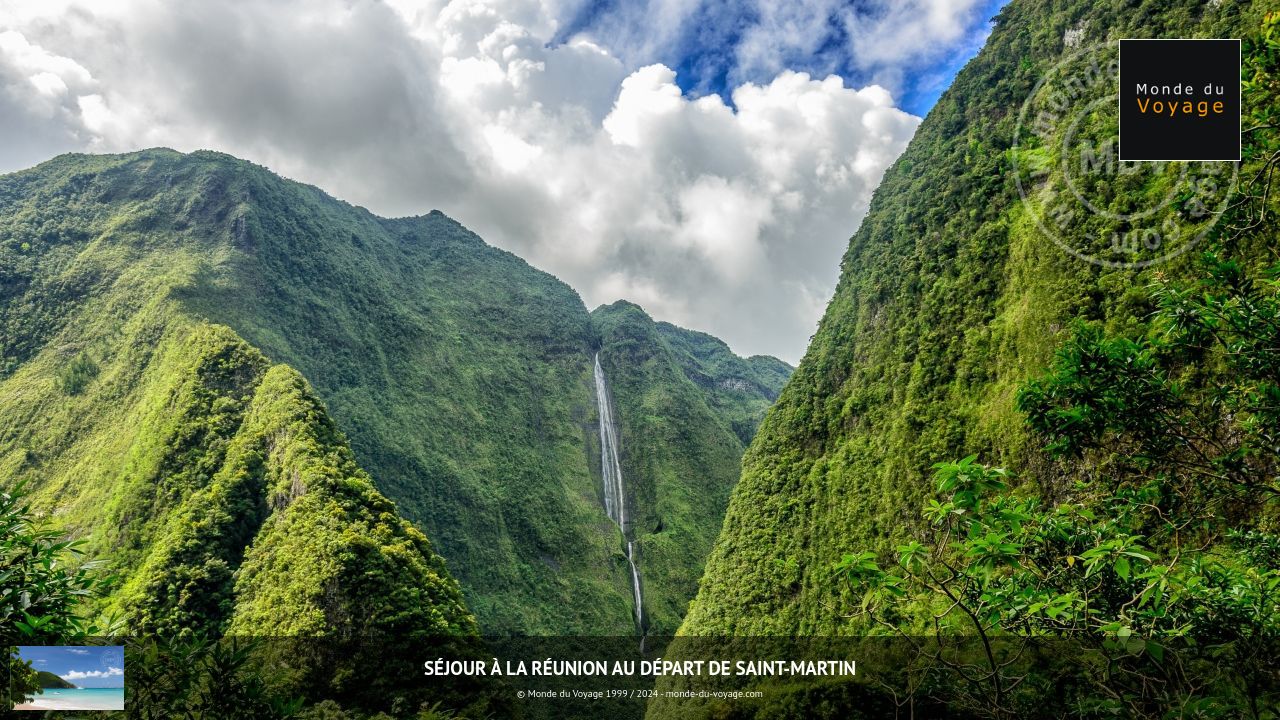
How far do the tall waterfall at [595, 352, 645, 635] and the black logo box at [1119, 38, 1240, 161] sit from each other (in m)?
63.4

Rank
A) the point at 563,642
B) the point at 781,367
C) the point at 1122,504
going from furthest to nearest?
the point at 781,367, the point at 563,642, the point at 1122,504

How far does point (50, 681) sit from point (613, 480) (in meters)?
79.8

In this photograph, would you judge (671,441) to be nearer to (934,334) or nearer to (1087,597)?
(934,334)

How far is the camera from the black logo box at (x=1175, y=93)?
15.6ft

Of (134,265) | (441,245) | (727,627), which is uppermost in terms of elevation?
(441,245)

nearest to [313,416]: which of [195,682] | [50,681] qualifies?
[50,681]

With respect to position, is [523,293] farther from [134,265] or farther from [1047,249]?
[1047,249]

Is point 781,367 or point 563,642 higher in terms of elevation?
point 781,367

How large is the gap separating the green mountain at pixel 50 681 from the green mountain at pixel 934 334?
19.3 meters

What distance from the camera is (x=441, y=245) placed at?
121 m

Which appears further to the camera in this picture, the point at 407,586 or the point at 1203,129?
the point at 407,586

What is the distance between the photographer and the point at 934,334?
3216 cm

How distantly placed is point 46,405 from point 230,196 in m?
37.2

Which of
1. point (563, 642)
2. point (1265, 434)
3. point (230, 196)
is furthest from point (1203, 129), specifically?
point (230, 196)
